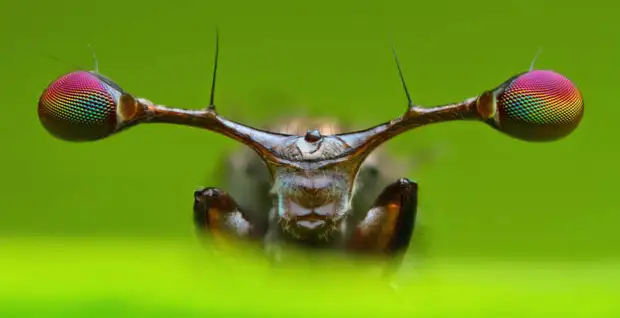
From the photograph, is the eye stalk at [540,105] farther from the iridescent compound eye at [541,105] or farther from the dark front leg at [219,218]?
the dark front leg at [219,218]

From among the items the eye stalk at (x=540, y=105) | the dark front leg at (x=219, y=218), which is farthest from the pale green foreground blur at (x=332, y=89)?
the eye stalk at (x=540, y=105)

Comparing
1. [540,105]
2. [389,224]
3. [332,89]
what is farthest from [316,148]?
[332,89]

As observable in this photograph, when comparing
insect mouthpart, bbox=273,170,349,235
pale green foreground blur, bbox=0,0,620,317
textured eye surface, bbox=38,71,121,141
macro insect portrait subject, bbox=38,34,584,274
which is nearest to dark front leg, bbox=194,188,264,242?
macro insect portrait subject, bbox=38,34,584,274

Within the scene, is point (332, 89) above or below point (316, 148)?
above

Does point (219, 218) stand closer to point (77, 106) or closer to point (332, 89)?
point (77, 106)

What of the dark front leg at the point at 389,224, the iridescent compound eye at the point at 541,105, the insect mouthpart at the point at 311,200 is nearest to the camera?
the iridescent compound eye at the point at 541,105

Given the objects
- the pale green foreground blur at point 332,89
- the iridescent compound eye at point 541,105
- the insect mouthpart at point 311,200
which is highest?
the pale green foreground blur at point 332,89

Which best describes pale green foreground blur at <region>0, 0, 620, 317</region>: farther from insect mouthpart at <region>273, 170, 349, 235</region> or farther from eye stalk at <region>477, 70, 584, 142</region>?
eye stalk at <region>477, 70, 584, 142</region>

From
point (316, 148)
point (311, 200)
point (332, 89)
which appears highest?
point (332, 89)
